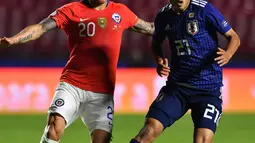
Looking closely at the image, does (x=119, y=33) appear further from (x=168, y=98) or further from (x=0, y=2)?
(x=0, y=2)

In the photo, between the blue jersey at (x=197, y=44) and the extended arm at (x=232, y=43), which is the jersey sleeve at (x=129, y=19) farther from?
the extended arm at (x=232, y=43)

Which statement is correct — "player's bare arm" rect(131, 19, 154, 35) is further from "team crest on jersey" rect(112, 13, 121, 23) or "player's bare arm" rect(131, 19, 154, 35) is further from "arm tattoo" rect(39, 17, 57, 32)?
"arm tattoo" rect(39, 17, 57, 32)

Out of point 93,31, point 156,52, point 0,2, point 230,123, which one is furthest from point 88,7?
point 0,2

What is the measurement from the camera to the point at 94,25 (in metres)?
7.63

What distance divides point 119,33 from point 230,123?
437 centimetres

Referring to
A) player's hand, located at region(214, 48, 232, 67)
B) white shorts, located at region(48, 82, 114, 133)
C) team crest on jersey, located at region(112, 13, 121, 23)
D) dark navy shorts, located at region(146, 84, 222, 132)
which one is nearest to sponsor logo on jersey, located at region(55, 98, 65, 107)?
white shorts, located at region(48, 82, 114, 133)

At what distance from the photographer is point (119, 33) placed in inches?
306

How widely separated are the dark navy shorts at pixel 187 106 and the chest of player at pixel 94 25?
2.62 ft

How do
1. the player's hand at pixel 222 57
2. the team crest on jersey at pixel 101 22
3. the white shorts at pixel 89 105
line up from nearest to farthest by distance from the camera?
the player's hand at pixel 222 57, the white shorts at pixel 89 105, the team crest on jersey at pixel 101 22

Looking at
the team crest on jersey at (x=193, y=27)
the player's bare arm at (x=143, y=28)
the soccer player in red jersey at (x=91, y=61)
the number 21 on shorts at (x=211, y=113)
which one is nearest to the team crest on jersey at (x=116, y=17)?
the soccer player in red jersey at (x=91, y=61)

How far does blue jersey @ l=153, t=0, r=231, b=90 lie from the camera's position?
7453 millimetres

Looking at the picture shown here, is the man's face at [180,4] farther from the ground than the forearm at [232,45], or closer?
farther from the ground

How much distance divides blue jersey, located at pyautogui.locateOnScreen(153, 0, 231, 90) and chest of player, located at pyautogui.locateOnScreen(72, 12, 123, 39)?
1.93ft

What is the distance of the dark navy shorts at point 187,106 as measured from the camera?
7324 millimetres
